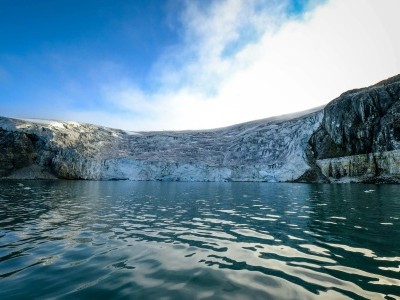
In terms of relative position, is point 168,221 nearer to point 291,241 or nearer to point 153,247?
point 153,247

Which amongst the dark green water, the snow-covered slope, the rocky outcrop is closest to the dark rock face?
the rocky outcrop

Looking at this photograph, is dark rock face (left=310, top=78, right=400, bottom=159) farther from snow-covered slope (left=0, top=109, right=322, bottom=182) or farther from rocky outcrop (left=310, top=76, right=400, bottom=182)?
snow-covered slope (left=0, top=109, right=322, bottom=182)

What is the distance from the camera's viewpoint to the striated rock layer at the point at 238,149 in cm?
5550

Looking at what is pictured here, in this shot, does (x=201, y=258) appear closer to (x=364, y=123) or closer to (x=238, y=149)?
(x=364, y=123)

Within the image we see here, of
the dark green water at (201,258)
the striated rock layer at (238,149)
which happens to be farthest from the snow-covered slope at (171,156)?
the dark green water at (201,258)

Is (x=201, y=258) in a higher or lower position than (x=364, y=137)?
lower

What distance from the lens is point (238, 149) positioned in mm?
89375

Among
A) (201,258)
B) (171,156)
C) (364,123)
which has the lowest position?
(201,258)

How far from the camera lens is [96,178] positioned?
80.6 metres

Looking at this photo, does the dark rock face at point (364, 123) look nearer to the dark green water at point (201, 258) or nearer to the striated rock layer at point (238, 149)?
the striated rock layer at point (238, 149)

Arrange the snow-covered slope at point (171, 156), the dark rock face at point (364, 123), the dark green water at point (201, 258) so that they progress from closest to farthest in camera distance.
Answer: the dark green water at point (201, 258) → the dark rock face at point (364, 123) → the snow-covered slope at point (171, 156)

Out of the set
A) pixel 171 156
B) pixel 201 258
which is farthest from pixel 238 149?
pixel 201 258

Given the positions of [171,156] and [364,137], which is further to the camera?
[171,156]

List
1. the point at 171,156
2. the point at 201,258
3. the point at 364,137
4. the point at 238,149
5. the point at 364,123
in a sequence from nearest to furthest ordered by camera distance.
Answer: the point at 201,258
the point at 364,137
the point at 364,123
the point at 171,156
the point at 238,149
